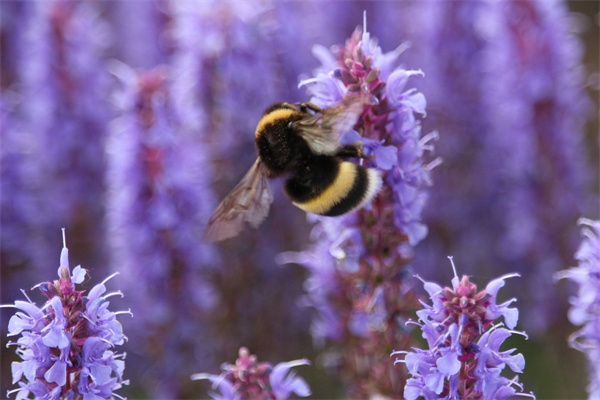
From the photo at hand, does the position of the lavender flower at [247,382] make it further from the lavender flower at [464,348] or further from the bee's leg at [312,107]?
the bee's leg at [312,107]

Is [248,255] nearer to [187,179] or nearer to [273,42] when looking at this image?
[187,179]

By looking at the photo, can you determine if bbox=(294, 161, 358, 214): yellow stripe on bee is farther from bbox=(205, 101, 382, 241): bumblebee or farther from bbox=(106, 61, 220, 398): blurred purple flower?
bbox=(106, 61, 220, 398): blurred purple flower

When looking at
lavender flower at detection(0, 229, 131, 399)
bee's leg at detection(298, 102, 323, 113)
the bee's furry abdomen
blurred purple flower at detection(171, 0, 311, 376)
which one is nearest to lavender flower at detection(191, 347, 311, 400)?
lavender flower at detection(0, 229, 131, 399)

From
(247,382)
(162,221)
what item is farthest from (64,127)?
(247,382)

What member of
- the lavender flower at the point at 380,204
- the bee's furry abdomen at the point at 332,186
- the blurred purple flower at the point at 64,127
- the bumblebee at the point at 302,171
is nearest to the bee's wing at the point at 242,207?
the bumblebee at the point at 302,171

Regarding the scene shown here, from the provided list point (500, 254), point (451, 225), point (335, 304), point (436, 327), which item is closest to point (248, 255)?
point (335, 304)

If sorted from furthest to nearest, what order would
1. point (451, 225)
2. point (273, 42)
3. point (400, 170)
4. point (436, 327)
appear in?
point (451, 225), point (273, 42), point (400, 170), point (436, 327)
